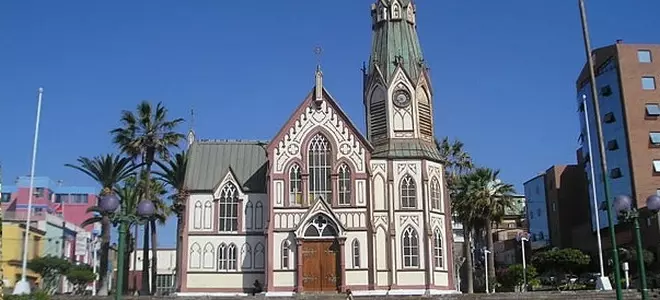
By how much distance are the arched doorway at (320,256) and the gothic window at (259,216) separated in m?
4.29

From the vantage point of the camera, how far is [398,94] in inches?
2004

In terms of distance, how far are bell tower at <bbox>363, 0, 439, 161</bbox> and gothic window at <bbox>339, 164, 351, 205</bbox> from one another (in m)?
2.56

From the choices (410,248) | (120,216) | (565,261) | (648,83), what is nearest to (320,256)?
(410,248)

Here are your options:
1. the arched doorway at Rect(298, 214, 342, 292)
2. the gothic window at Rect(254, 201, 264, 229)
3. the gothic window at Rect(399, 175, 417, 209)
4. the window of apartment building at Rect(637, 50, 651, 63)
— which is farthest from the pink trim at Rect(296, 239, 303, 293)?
the window of apartment building at Rect(637, 50, 651, 63)

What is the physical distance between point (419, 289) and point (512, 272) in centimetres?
1983

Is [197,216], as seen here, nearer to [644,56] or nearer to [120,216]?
[120,216]

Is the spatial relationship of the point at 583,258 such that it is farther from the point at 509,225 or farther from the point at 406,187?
the point at 509,225

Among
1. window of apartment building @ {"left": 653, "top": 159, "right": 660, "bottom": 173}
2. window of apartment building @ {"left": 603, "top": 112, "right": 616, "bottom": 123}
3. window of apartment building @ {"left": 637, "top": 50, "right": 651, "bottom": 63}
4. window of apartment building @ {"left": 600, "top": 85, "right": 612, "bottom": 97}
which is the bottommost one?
window of apartment building @ {"left": 653, "top": 159, "right": 660, "bottom": 173}

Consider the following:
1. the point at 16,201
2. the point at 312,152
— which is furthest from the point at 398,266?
the point at 16,201

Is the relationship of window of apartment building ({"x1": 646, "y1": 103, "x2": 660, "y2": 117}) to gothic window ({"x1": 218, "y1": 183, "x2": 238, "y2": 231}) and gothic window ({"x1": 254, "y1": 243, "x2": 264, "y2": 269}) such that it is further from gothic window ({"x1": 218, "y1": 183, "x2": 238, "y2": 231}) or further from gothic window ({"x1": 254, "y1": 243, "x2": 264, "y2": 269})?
gothic window ({"x1": 218, "y1": 183, "x2": 238, "y2": 231})

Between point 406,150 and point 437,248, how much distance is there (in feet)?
22.7

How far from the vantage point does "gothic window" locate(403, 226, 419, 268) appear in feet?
154

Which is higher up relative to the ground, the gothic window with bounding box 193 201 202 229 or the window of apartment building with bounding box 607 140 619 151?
the window of apartment building with bounding box 607 140 619 151

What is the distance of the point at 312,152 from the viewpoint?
159ft
